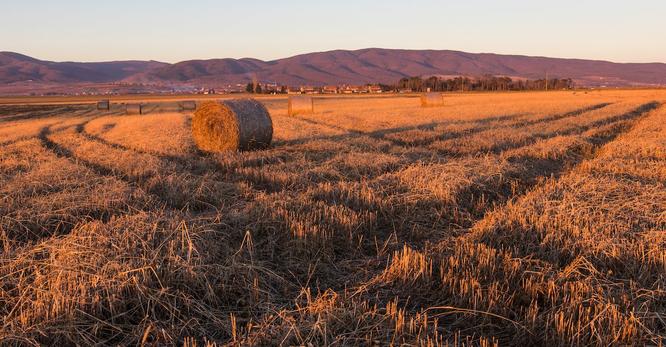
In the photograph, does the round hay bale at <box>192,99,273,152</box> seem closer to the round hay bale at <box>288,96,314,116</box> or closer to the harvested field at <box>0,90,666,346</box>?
the harvested field at <box>0,90,666,346</box>

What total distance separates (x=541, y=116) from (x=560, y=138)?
11.0 metres

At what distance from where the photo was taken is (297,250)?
557 cm

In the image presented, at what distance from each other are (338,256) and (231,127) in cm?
984

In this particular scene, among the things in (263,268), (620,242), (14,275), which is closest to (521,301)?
Answer: (620,242)

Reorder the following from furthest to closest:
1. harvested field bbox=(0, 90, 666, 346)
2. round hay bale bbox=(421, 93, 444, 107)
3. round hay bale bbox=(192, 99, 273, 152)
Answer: round hay bale bbox=(421, 93, 444, 107) < round hay bale bbox=(192, 99, 273, 152) < harvested field bbox=(0, 90, 666, 346)

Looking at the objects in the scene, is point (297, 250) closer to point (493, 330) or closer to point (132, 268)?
point (132, 268)

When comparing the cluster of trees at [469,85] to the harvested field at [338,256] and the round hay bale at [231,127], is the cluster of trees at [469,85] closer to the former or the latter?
the round hay bale at [231,127]

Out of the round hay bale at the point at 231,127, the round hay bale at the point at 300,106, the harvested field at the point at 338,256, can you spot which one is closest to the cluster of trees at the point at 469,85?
the round hay bale at the point at 300,106

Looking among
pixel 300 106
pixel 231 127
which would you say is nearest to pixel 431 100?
pixel 300 106

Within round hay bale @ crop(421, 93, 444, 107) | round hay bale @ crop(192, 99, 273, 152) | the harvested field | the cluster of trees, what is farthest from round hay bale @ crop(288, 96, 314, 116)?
the cluster of trees

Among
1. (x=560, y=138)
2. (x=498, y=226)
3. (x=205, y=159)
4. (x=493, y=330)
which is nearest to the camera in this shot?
(x=493, y=330)

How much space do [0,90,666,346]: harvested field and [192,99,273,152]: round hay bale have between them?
424 centimetres

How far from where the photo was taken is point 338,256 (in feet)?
18.4

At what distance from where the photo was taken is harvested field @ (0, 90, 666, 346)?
12.2 feet
